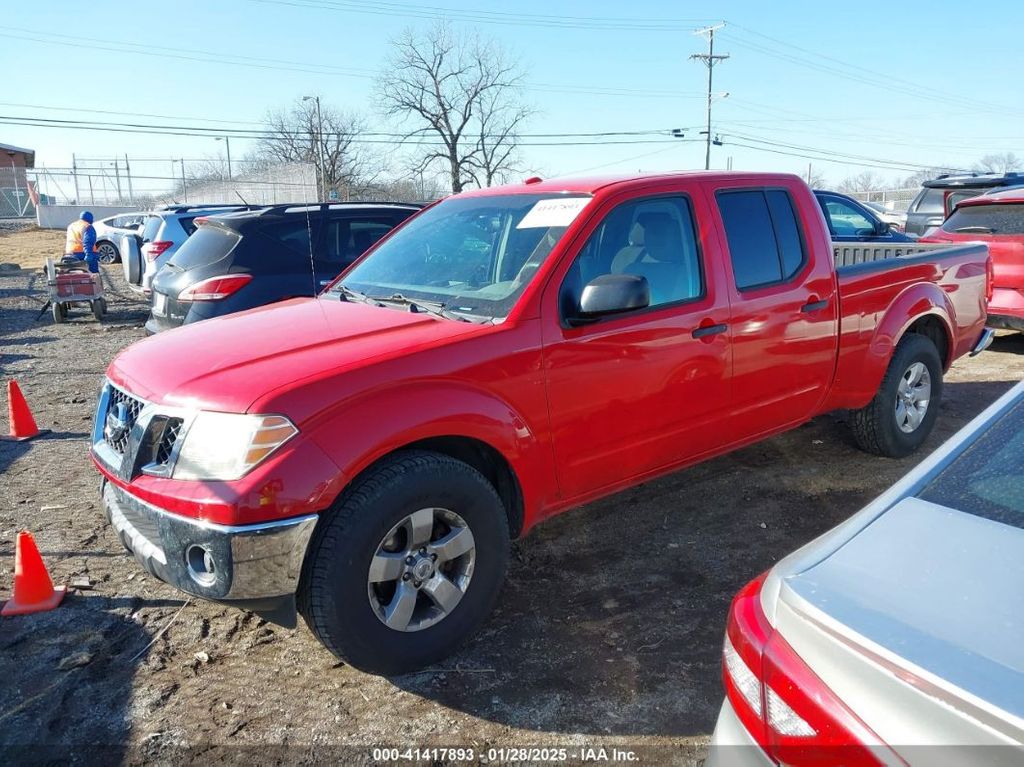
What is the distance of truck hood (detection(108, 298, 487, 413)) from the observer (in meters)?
2.71

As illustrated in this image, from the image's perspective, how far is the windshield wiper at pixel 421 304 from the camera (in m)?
3.27

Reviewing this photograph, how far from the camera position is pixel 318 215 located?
721 centimetres

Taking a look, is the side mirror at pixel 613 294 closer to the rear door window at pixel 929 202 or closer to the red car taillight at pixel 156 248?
the red car taillight at pixel 156 248

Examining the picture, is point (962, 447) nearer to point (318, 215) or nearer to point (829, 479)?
point (829, 479)

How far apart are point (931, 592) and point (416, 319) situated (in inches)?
91.9

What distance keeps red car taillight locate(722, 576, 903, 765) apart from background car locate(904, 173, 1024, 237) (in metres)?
10.8

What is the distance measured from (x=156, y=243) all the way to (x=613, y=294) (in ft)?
34.5

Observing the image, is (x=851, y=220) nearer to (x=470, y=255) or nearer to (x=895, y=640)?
(x=470, y=255)

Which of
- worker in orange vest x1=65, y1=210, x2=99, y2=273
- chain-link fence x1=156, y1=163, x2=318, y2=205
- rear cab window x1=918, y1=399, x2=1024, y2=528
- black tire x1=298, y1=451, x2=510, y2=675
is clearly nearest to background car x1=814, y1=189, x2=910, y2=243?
black tire x1=298, y1=451, x2=510, y2=675

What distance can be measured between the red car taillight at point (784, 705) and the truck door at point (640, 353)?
1.72 m

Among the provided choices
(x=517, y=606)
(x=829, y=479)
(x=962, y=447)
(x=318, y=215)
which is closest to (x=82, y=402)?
(x=318, y=215)

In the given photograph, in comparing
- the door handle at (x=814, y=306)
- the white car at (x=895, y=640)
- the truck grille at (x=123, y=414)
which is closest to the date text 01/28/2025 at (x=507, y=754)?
the white car at (x=895, y=640)

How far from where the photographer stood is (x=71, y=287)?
39.7 feet

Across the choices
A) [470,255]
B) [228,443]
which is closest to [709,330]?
[470,255]
